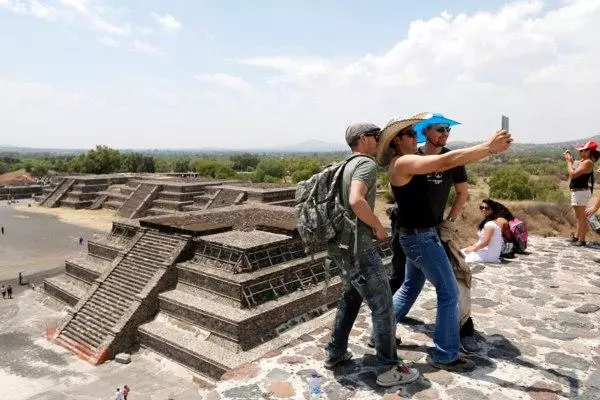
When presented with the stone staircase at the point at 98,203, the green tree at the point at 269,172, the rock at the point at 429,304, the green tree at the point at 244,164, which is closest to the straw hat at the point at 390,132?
the rock at the point at 429,304

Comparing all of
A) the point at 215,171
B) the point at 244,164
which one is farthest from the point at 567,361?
the point at 244,164

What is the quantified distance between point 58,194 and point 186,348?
3946 centimetres

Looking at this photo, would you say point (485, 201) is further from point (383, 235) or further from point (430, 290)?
point (383, 235)

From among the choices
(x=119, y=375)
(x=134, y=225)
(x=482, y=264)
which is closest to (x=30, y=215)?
(x=134, y=225)

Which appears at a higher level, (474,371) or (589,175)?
(589,175)

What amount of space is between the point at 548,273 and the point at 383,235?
205 inches

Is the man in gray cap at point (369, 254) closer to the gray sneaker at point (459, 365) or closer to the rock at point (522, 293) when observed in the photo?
the gray sneaker at point (459, 365)

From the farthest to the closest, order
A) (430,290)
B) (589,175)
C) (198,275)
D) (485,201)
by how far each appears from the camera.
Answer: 1. (198,275)
2. (589,175)
3. (485,201)
4. (430,290)

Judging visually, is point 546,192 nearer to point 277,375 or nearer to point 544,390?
point 544,390

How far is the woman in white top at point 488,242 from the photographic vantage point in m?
7.51

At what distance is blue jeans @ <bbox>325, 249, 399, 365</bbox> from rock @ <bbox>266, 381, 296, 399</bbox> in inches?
18.5

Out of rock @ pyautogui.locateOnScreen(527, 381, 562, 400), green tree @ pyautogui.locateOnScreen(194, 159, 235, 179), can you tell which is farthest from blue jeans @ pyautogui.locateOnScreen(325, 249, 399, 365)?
green tree @ pyautogui.locateOnScreen(194, 159, 235, 179)

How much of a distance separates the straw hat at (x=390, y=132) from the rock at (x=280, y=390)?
207cm

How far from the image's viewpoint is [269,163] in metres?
65.7
